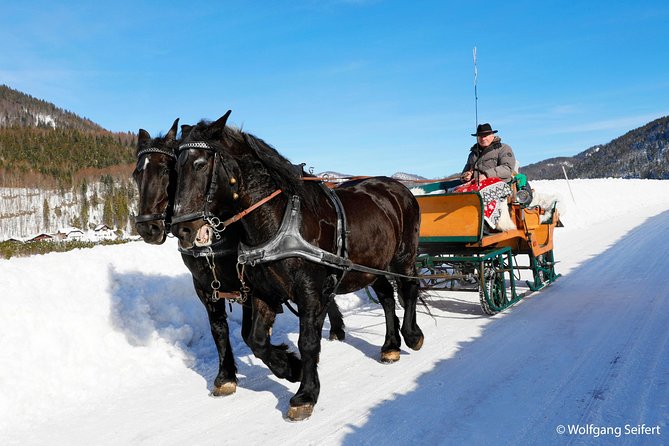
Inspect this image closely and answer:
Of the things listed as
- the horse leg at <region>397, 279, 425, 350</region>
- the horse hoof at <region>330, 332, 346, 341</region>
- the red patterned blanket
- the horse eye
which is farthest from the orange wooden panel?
the horse eye

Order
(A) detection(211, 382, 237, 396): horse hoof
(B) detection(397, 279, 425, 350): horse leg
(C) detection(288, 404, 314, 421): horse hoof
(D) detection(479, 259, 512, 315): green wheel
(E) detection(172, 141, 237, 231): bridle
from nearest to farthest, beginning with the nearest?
(E) detection(172, 141, 237, 231): bridle < (C) detection(288, 404, 314, 421): horse hoof < (A) detection(211, 382, 237, 396): horse hoof < (B) detection(397, 279, 425, 350): horse leg < (D) detection(479, 259, 512, 315): green wheel

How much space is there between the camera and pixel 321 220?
452 centimetres

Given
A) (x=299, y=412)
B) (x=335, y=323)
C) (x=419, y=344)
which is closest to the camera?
(x=299, y=412)

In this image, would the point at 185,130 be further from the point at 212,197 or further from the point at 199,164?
the point at 212,197

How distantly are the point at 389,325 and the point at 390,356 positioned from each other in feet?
1.25

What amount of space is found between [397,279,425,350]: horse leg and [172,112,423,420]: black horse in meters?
1.26

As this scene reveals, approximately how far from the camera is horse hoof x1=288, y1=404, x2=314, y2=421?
403cm

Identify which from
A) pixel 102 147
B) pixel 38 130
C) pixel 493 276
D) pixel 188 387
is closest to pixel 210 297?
pixel 188 387

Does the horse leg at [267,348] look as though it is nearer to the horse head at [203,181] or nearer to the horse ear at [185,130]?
the horse head at [203,181]

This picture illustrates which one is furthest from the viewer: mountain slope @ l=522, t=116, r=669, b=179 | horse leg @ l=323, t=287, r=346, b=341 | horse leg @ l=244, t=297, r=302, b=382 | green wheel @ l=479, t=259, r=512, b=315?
mountain slope @ l=522, t=116, r=669, b=179

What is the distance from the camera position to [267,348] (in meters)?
4.43

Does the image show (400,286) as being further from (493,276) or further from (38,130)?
(38,130)

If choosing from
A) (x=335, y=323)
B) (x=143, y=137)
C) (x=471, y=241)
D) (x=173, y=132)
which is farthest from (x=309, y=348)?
(x=471, y=241)

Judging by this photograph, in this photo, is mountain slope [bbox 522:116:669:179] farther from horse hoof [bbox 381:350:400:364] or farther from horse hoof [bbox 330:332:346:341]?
horse hoof [bbox 381:350:400:364]
